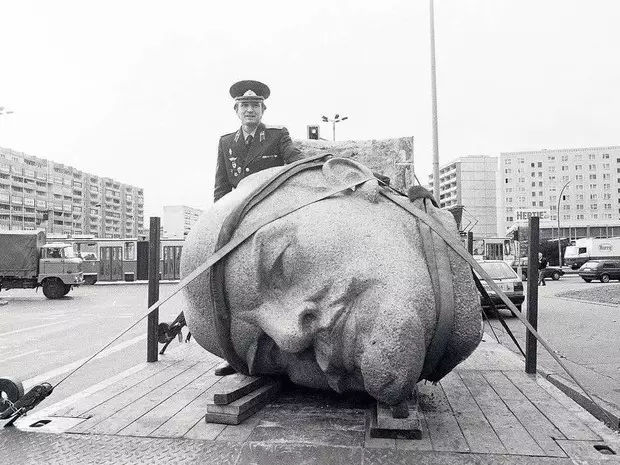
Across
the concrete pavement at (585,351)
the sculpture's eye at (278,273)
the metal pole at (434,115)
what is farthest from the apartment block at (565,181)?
the sculpture's eye at (278,273)

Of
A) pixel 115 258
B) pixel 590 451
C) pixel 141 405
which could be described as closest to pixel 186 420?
pixel 141 405

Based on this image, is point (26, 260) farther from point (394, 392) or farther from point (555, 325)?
point (394, 392)

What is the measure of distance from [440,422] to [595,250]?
4773 centimetres

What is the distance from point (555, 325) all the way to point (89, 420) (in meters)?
10.8

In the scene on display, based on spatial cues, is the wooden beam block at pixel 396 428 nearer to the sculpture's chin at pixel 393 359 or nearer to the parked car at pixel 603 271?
the sculpture's chin at pixel 393 359

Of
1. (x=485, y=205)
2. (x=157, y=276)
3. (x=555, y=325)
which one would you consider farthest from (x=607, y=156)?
(x=157, y=276)

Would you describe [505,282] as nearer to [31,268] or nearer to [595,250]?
[31,268]

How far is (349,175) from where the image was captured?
360cm

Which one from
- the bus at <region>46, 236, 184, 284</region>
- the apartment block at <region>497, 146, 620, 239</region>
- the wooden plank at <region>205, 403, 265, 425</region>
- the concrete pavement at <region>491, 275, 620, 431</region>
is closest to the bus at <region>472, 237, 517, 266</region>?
the bus at <region>46, 236, 184, 284</region>

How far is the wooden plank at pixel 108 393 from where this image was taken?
3520mm

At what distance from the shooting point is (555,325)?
39.0 ft

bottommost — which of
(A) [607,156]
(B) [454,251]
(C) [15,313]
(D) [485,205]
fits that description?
(C) [15,313]

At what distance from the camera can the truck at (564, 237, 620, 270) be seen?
44688mm

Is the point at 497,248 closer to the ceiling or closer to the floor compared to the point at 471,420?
closer to the ceiling
